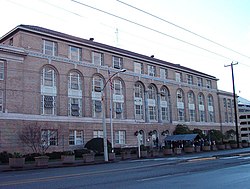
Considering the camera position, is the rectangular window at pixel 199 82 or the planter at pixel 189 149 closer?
the planter at pixel 189 149

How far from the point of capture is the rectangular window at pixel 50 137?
40359 mm

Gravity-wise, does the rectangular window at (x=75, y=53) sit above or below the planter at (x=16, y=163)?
above

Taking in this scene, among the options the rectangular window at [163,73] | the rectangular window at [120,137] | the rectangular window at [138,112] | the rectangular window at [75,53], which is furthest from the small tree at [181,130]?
the rectangular window at [75,53]

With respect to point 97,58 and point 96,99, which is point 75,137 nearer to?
point 96,99

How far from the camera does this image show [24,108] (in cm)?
3972

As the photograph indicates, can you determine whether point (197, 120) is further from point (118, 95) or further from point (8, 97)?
point (8, 97)

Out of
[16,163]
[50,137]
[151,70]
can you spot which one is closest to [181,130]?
[151,70]

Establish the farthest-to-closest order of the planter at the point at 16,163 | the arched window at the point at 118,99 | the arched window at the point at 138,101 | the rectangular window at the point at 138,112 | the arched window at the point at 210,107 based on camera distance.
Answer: the arched window at the point at 210,107
the arched window at the point at 138,101
the rectangular window at the point at 138,112
the arched window at the point at 118,99
the planter at the point at 16,163

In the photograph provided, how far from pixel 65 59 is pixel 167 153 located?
1819cm

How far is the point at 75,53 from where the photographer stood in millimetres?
47625

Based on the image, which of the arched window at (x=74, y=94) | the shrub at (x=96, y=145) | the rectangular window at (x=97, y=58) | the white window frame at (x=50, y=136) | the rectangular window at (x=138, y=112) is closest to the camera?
the white window frame at (x=50, y=136)

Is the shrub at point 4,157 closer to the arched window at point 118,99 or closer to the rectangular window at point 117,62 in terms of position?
the arched window at point 118,99

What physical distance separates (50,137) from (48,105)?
13.4ft

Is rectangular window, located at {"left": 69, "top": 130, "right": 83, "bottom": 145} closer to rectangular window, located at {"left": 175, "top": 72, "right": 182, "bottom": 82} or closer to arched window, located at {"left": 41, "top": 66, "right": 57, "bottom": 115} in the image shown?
arched window, located at {"left": 41, "top": 66, "right": 57, "bottom": 115}
